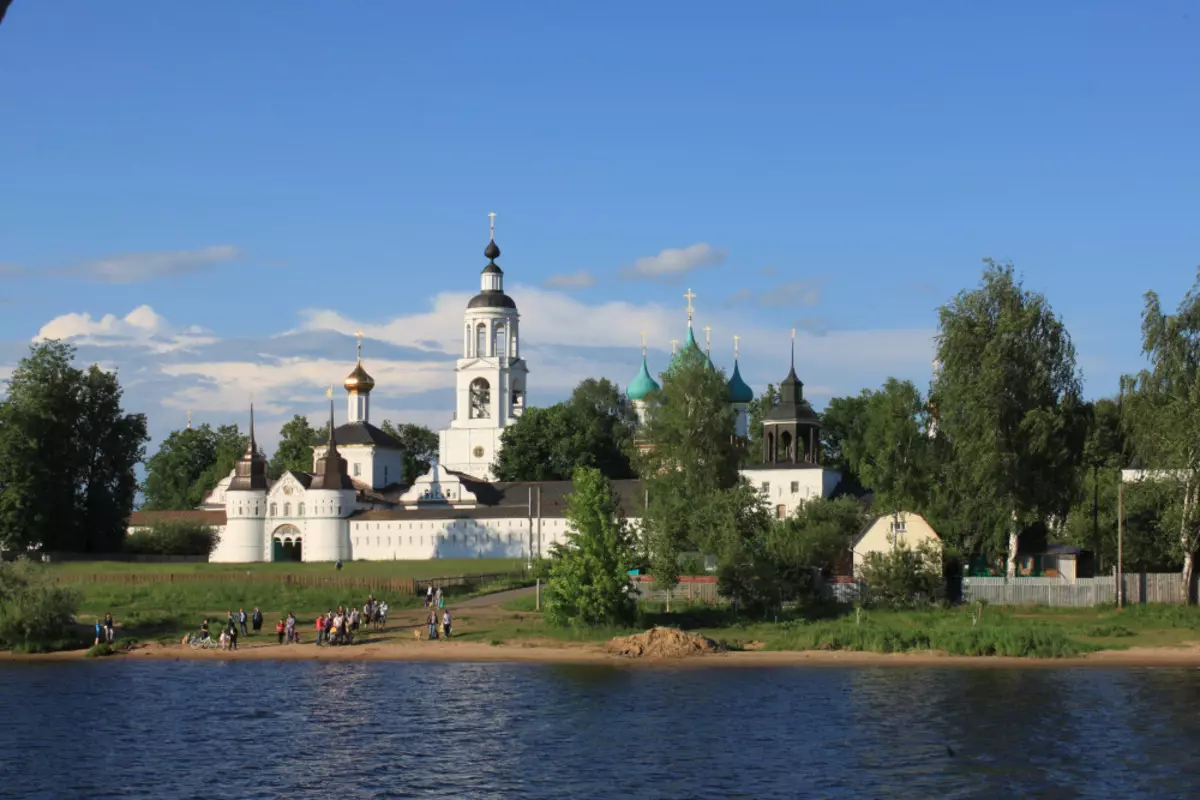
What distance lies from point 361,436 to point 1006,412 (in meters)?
67.1

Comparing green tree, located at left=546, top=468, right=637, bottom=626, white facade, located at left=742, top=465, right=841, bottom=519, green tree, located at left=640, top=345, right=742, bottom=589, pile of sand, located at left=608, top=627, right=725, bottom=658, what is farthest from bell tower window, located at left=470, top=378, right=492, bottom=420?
pile of sand, located at left=608, top=627, right=725, bottom=658

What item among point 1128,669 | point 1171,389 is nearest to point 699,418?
point 1171,389

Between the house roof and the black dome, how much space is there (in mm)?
25517

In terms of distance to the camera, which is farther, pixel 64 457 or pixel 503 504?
pixel 503 504

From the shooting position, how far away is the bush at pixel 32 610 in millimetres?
55969

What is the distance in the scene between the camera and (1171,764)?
33531 millimetres

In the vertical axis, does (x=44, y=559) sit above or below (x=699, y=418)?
below

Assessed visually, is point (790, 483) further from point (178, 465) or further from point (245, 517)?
point (178, 465)

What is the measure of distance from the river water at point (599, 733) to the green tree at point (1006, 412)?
40.4 ft

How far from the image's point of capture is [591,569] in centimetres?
5619

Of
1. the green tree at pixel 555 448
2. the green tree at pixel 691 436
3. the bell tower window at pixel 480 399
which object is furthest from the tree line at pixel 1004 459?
the bell tower window at pixel 480 399

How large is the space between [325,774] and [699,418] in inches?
1831

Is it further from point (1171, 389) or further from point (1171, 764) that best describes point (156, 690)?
point (1171, 389)

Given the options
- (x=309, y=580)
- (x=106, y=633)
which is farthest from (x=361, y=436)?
(x=106, y=633)
